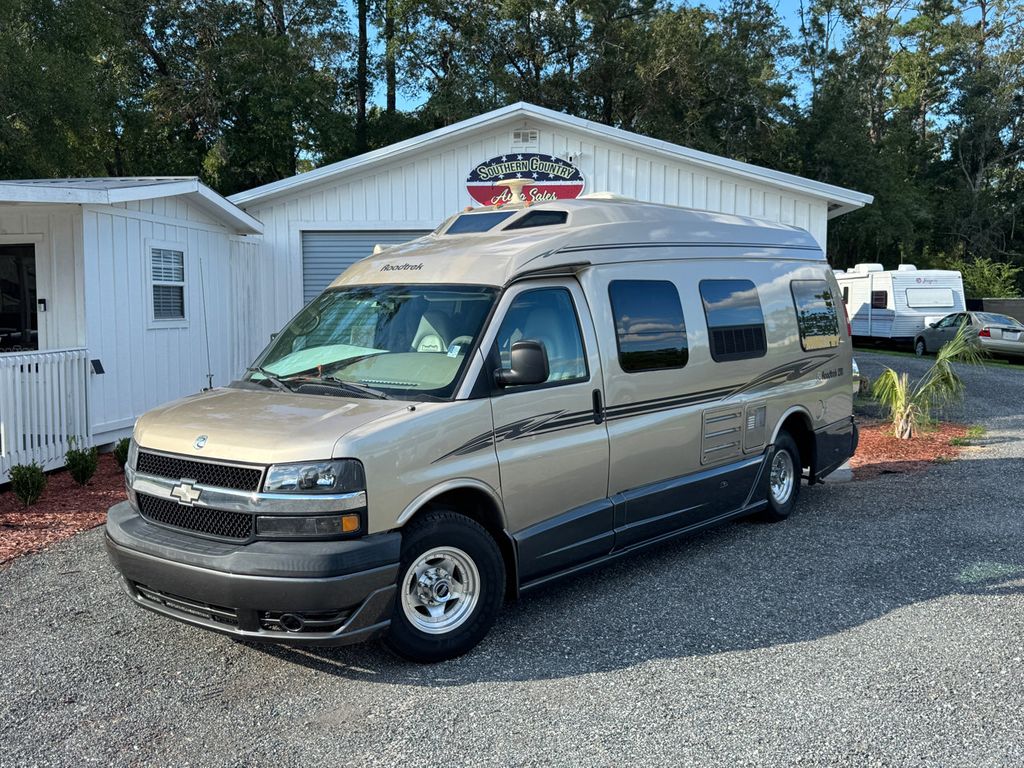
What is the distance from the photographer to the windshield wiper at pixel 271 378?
4.93 meters

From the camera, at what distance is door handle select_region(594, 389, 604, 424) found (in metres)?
5.25

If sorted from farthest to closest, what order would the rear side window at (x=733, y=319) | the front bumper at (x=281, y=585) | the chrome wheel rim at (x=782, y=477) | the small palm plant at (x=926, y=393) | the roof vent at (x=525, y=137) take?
1. the roof vent at (x=525, y=137)
2. the small palm plant at (x=926, y=393)
3. the chrome wheel rim at (x=782, y=477)
4. the rear side window at (x=733, y=319)
5. the front bumper at (x=281, y=585)

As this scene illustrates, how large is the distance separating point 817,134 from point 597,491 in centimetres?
3392

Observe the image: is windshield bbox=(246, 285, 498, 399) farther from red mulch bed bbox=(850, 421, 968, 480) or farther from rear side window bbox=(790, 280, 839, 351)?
red mulch bed bbox=(850, 421, 968, 480)

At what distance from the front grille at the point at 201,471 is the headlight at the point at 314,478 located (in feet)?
0.30

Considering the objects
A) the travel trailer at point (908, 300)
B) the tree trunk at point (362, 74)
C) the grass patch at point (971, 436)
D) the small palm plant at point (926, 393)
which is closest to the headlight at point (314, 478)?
the small palm plant at point (926, 393)

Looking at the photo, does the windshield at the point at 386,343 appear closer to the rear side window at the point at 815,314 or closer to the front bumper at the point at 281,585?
the front bumper at the point at 281,585

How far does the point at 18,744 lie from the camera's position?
373 centimetres

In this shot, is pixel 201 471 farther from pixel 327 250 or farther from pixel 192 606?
pixel 327 250

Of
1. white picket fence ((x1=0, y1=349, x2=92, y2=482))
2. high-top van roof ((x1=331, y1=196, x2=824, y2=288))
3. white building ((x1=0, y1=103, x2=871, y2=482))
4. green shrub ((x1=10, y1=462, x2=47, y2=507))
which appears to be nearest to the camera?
high-top van roof ((x1=331, y1=196, x2=824, y2=288))

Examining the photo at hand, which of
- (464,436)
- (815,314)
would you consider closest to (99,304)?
(464,436)

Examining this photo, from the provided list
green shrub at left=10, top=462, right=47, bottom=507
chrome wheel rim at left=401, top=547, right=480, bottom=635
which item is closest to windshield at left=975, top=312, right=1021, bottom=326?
chrome wheel rim at left=401, top=547, right=480, bottom=635

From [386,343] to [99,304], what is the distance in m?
5.92

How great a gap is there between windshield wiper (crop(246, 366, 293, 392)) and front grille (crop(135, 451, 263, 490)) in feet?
2.50
